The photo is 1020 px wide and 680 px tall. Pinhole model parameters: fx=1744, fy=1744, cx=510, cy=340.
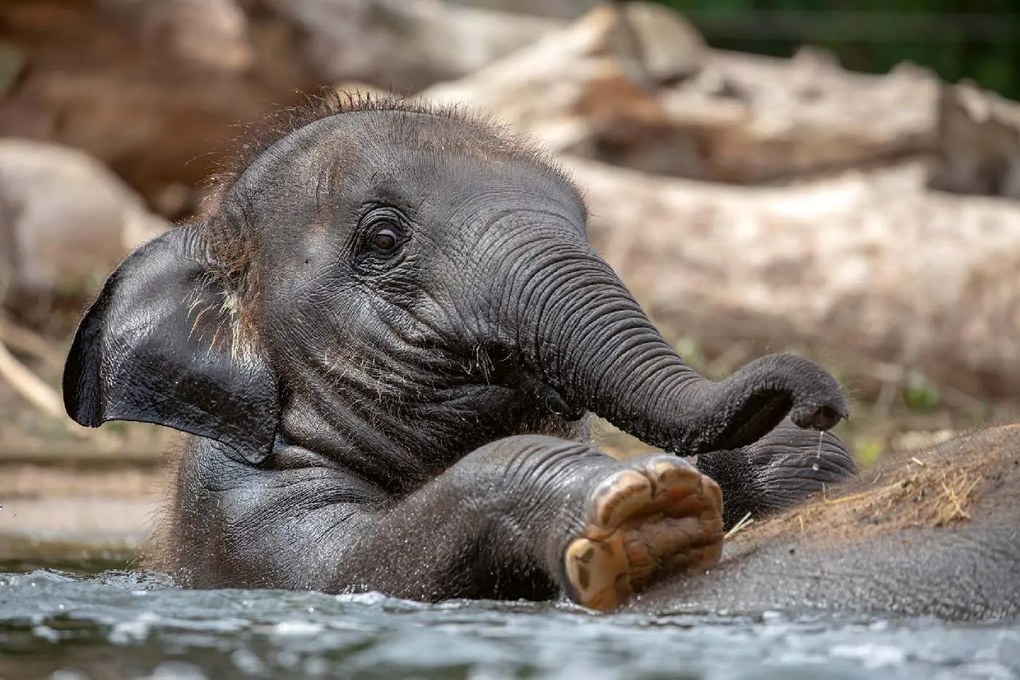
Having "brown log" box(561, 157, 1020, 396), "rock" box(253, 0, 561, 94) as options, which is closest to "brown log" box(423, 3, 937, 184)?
"brown log" box(561, 157, 1020, 396)

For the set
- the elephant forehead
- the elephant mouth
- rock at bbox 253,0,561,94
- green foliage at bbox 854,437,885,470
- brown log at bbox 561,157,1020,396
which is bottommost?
green foliage at bbox 854,437,885,470

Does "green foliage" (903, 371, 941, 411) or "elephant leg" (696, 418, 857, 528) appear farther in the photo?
"green foliage" (903, 371, 941, 411)

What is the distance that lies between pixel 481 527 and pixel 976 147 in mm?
11850

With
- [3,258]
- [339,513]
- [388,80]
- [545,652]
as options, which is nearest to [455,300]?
[339,513]

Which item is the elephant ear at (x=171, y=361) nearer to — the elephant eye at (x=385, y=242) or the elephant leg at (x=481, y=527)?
the elephant leg at (x=481, y=527)

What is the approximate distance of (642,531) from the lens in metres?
4.38

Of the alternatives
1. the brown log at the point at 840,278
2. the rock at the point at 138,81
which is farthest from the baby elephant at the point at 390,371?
the rock at the point at 138,81

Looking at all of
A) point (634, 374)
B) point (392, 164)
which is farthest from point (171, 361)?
point (634, 374)

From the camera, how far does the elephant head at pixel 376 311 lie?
5.23 metres

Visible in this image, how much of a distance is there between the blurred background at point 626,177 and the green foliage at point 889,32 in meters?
5.70

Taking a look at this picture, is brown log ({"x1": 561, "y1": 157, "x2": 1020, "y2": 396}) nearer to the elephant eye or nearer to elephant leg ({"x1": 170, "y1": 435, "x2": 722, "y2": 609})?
the elephant eye

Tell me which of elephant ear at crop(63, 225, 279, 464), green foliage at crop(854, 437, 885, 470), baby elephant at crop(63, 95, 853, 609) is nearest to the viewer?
baby elephant at crop(63, 95, 853, 609)

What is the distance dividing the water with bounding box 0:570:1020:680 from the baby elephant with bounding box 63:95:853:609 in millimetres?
361

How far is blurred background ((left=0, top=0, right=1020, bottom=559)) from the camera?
1242cm
